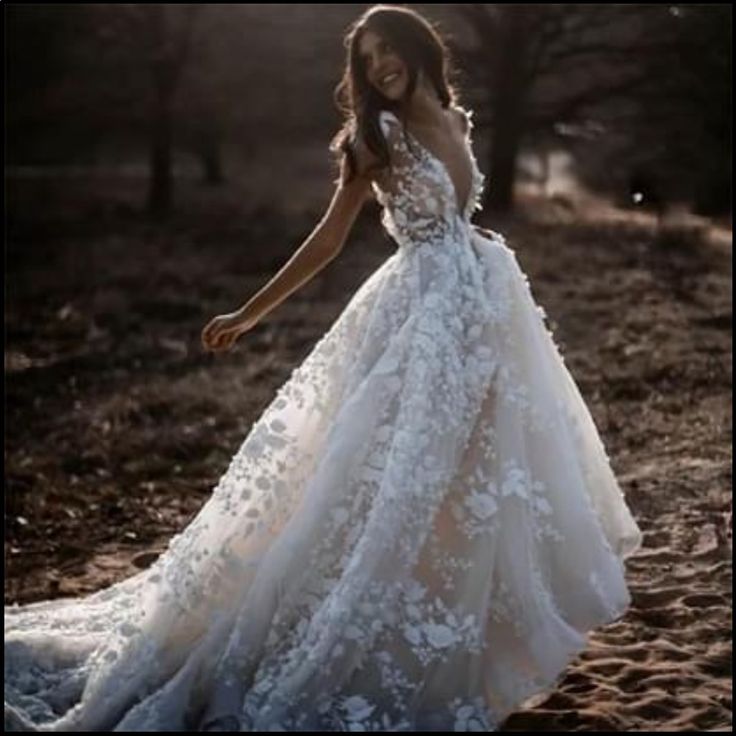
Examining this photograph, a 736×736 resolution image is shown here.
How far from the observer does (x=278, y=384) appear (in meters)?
9.58

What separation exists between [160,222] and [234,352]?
958 cm

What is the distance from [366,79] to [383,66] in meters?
0.06

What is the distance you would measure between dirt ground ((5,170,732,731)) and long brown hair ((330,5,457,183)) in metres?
1.65

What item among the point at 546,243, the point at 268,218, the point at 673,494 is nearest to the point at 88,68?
the point at 268,218

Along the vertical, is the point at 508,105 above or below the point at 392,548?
above

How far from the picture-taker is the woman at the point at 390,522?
11.9ft

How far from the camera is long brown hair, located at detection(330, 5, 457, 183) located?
389cm

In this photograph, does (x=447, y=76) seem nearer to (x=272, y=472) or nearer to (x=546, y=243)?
(x=272, y=472)

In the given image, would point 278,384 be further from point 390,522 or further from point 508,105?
point 508,105

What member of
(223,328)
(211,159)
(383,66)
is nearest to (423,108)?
(383,66)

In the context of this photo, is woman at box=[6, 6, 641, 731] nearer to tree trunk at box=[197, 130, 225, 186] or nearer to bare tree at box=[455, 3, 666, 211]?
bare tree at box=[455, 3, 666, 211]

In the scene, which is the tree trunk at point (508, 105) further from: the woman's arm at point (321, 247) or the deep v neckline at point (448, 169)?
the woman's arm at point (321, 247)

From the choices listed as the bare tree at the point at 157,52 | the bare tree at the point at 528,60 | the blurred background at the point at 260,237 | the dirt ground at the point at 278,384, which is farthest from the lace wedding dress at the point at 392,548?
the bare tree at the point at 157,52

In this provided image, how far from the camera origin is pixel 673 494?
21.4 ft
